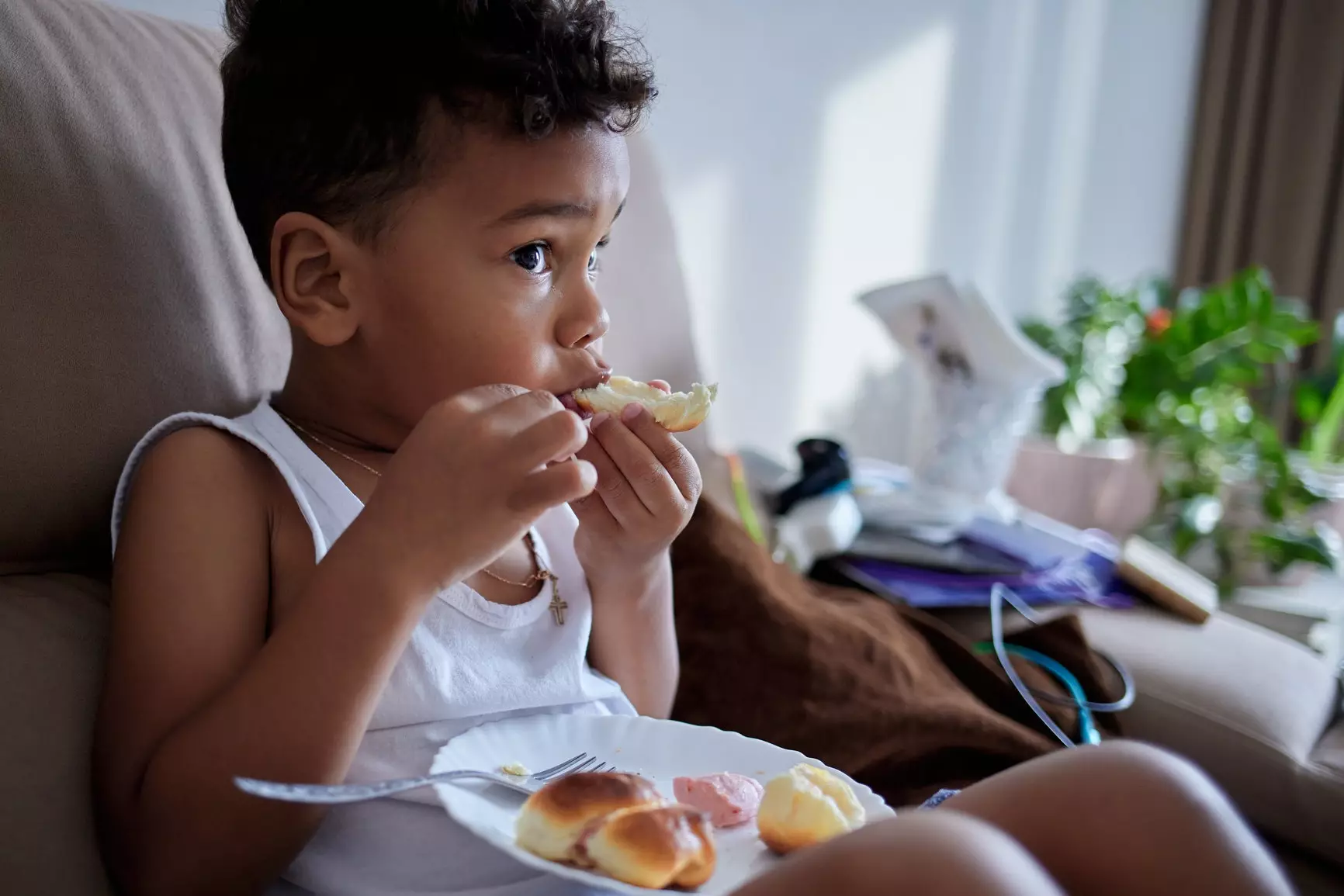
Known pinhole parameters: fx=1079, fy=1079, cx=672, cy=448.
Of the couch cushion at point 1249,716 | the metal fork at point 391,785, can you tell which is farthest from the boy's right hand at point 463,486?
the couch cushion at point 1249,716

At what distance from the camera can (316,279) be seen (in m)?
0.85

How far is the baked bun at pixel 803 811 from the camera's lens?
2.13 feet

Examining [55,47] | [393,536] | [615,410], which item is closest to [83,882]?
[393,536]

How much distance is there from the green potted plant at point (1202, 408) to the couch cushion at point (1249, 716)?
0.60 metres

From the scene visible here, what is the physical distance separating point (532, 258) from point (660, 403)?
150 millimetres

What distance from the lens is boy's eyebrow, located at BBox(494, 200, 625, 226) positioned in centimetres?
80

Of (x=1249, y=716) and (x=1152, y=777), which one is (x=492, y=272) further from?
(x=1249, y=716)

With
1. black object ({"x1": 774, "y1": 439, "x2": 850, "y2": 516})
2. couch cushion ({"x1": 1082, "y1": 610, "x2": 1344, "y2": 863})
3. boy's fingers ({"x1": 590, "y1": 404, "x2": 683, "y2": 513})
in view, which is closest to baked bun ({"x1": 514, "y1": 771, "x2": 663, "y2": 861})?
boy's fingers ({"x1": 590, "y1": 404, "x2": 683, "y2": 513})

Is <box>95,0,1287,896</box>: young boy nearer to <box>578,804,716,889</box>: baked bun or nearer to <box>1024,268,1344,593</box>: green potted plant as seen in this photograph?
<box>578,804,716,889</box>: baked bun

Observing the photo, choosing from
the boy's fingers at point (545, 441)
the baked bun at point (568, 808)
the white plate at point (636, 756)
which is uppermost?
the boy's fingers at point (545, 441)

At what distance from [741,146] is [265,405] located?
59.9 inches

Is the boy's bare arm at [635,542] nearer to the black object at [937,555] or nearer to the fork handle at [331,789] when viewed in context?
the fork handle at [331,789]

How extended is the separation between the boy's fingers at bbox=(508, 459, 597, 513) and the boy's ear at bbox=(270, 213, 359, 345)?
0.85 ft

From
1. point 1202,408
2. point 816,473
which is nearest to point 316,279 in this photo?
point 816,473
